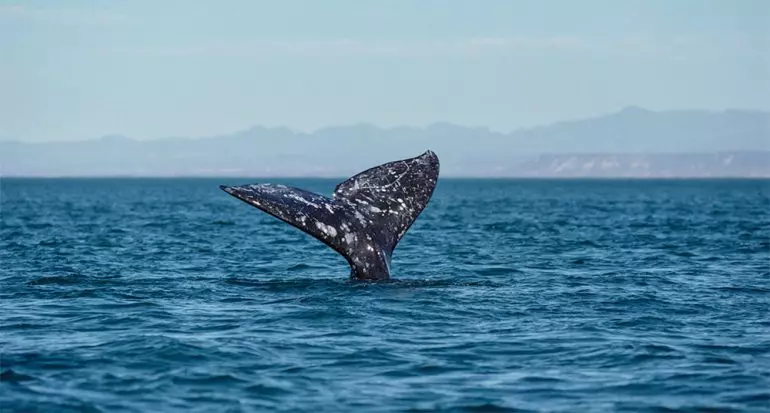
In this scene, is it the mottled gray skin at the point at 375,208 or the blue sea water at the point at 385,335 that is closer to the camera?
the blue sea water at the point at 385,335

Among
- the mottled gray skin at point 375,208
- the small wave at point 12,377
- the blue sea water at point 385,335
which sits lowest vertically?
the small wave at point 12,377

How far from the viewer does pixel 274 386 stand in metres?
11.3

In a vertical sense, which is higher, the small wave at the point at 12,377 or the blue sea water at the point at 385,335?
the blue sea water at the point at 385,335

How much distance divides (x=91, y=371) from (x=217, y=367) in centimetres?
118

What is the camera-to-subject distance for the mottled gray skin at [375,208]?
1627 cm

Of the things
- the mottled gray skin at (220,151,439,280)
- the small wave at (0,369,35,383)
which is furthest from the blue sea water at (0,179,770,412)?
the mottled gray skin at (220,151,439,280)

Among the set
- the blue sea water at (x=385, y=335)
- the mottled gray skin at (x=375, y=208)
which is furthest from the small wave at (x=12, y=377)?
the mottled gray skin at (x=375, y=208)

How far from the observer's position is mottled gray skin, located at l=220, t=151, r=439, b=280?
640 inches

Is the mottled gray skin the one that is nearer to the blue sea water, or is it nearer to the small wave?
the blue sea water

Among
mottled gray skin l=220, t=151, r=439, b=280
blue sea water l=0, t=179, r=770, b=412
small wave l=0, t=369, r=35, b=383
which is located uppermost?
mottled gray skin l=220, t=151, r=439, b=280

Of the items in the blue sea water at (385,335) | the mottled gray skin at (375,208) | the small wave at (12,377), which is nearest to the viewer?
the blue sea water at (385,335)

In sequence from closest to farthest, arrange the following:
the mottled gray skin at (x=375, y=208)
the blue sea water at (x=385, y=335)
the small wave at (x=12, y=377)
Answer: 1. the blue sea water at (x=385, y=335)
2. the small wave at (x=12, y=377)
3. the mottled gray skin at (x=375, y=208)

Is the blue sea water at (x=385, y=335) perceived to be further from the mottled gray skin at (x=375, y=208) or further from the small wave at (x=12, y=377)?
the mottled gray skin at (x=375, y=208)

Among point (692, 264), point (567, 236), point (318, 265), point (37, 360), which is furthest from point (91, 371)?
point (567, 236)
